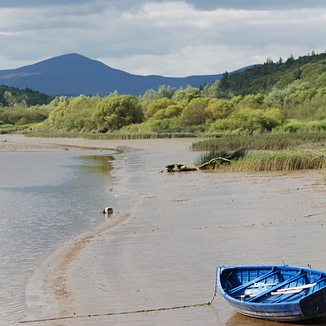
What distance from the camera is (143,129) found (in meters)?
87.0

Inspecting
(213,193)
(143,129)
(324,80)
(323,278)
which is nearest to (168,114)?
(143,129)

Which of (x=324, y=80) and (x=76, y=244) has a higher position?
(x=324, y=80)

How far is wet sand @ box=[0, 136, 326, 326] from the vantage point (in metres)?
7.06

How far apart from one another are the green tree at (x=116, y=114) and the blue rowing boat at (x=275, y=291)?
88349mm

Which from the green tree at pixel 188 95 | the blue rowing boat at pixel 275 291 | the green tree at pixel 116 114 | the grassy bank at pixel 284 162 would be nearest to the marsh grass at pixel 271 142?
the grassy bank at pixel 284 162

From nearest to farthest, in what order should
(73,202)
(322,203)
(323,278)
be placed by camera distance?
(323,278) → (322,203) → (73,202)

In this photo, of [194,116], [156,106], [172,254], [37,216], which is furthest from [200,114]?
[172,254]

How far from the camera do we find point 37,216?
1524 cm

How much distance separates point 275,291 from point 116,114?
90.5 m

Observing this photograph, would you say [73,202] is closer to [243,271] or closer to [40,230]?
[40,230]

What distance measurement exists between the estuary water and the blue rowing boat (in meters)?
2.85

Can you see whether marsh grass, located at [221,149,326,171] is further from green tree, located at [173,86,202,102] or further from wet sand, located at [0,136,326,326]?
green tree, located at [173,86,202,102]

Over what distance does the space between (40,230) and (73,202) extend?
4.89 metres

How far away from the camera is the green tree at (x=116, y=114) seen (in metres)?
95.4
